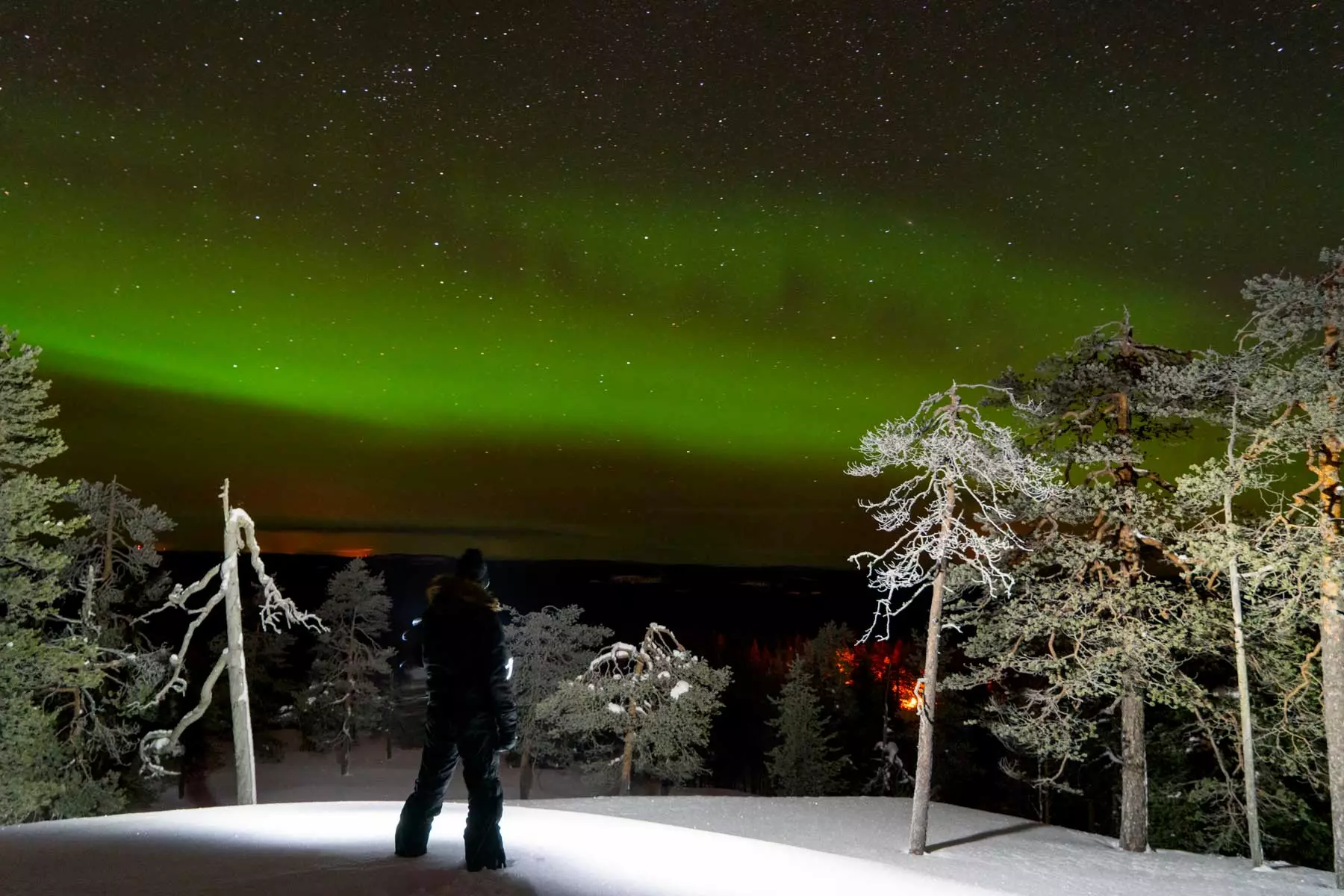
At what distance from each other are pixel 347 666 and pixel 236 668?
27298mm

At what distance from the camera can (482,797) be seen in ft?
23.2

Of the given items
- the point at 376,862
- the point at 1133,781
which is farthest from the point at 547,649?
the point at 376,862

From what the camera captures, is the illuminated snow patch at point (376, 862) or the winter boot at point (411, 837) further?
the winter boot at point (411, 837)

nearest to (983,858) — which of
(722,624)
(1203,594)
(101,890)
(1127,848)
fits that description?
(1127,848)

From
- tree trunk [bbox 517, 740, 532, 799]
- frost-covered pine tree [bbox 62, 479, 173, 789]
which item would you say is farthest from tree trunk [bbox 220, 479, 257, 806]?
tree trunk [bbox 517, 740, 532, 799]

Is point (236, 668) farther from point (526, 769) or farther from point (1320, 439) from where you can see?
point (526, 769)

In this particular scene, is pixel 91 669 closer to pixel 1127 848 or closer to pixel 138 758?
pixel 138 758

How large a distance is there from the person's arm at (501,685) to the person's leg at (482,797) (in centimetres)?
10

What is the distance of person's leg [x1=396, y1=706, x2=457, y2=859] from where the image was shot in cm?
716

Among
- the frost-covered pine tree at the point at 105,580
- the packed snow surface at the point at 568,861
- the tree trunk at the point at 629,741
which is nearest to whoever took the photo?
the packed snow surface at the point at 568,861

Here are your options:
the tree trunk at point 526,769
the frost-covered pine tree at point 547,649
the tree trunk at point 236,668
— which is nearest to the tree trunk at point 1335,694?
the tree trunk at point 236,668

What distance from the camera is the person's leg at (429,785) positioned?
7.16 m

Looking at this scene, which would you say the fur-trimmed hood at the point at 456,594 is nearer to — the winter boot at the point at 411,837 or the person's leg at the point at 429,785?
the person's leg at the point at 429,785

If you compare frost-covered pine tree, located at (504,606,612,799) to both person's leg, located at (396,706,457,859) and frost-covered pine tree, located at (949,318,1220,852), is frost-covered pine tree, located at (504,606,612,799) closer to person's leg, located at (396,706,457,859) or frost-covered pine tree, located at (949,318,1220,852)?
frost-covered pine tree, located at (949,318,1220,852)
